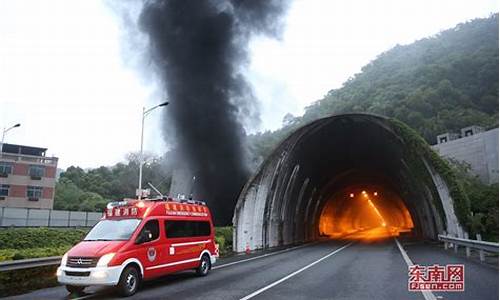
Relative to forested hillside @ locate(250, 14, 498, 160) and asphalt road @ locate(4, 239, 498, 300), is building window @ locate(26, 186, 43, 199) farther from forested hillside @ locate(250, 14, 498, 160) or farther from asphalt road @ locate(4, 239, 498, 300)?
asphalt road @ locate(4, 239, 498, 300)

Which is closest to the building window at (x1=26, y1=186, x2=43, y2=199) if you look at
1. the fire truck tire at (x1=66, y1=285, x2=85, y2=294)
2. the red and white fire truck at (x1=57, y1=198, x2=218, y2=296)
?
the red and white fire truck at (x1=57, y1=198, x2=218, y2=296)

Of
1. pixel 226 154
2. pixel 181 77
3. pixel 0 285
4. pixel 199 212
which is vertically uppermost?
pixel 181 77

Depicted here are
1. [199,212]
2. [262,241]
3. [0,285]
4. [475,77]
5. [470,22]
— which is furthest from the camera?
[470,22]

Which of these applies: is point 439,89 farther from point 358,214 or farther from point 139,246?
point 139,246

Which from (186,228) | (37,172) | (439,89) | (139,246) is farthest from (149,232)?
(439,89)

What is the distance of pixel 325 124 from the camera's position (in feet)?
90.1

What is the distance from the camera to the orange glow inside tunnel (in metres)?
50.4

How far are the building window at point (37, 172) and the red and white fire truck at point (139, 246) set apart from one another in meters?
50.4

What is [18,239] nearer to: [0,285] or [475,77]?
[0,285]

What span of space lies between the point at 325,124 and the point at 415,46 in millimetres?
89685

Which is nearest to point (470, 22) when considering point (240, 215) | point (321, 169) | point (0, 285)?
point (321, 169)

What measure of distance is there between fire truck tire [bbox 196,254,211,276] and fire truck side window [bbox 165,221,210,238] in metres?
0.84

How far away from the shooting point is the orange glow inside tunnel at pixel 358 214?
50.4 metres

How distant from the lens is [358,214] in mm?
78250
